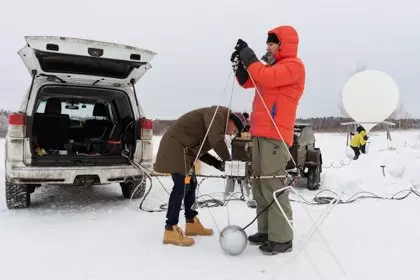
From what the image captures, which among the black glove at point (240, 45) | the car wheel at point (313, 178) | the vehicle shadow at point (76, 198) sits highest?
the black glove at point (240, 45)

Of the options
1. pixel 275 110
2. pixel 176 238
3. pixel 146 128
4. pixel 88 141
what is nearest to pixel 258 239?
pixel 176 238

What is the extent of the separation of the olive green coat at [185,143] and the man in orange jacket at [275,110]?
0.39 metres

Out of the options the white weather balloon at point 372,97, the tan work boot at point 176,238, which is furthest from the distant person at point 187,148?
the white weather balloon at point 372,97

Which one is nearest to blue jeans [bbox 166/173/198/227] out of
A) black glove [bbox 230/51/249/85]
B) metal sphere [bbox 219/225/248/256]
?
metal sphere [bbox 219/225/248/256]

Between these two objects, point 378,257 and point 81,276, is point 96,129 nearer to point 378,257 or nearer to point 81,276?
point 81,276

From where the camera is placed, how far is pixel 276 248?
11.7 feet

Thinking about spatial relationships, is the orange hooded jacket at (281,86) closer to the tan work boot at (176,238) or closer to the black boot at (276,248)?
the black boot at (276,248)

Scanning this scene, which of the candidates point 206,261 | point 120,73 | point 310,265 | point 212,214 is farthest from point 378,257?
point 120,73

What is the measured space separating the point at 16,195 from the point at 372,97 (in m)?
12.9

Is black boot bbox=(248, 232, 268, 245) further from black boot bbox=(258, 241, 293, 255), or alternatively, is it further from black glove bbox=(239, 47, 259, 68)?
black glove bbox=(239, 47, 259, 68)

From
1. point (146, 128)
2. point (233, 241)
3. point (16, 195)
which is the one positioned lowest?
point (16, 195)

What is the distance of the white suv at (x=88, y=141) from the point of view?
4.76 meters

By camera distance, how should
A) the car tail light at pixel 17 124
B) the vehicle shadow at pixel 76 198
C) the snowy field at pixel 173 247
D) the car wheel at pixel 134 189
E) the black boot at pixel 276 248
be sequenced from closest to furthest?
the snowy field at pixel 173 247
the black boot at pixel 276 248
the car tail light at pixel 17 124
the vehicle shadow at pixel 76 198
the car wheel at pixel 134 189

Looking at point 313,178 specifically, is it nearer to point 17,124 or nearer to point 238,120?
point 238,120
